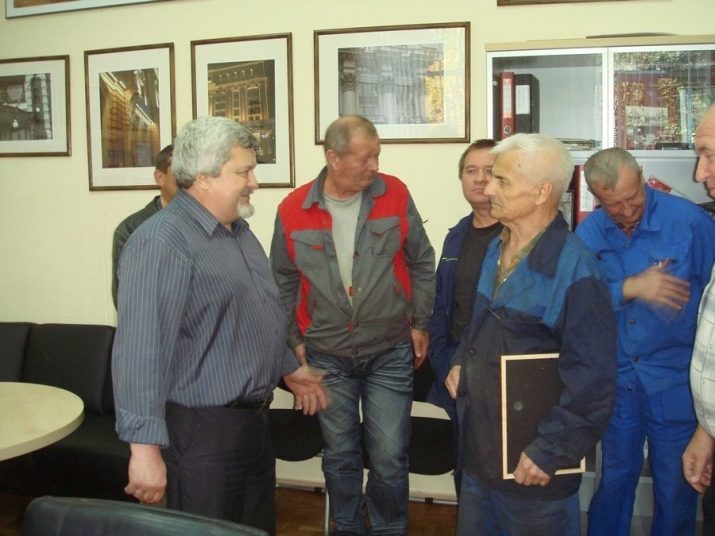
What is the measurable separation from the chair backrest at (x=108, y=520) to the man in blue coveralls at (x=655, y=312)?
61.5 inches

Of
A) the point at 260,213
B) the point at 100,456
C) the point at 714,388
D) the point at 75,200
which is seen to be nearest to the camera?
the point at 714,388

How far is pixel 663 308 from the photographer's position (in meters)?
2.15

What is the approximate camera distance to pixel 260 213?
348 cm

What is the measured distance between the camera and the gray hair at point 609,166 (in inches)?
85.2

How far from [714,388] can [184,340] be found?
1204 mm

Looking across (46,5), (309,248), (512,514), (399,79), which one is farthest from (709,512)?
(46,5)

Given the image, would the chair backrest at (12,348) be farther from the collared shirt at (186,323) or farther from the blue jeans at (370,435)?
the collared shirt at (186,323)

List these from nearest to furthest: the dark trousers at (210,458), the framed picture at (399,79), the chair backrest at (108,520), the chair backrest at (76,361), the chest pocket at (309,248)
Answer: the chair backrest at (108,520) → the dark trousers at (210,458) → the chest pocket at (309,248) → the framed picture at (399,79) → the chair backrest at (76,361)

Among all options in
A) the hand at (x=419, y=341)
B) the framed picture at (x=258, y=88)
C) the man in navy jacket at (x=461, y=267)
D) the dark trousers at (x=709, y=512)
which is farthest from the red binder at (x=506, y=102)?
the dark trousers at (x=709, y=512)

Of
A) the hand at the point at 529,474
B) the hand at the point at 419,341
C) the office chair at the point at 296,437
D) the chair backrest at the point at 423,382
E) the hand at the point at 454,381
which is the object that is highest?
the hand at the point at 454,381

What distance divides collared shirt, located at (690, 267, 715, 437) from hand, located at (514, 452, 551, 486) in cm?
39

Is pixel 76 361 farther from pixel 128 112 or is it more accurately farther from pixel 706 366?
pixel 706 366

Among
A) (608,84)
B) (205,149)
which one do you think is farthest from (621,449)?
(205,149)

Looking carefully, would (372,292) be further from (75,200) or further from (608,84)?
(75,200)
